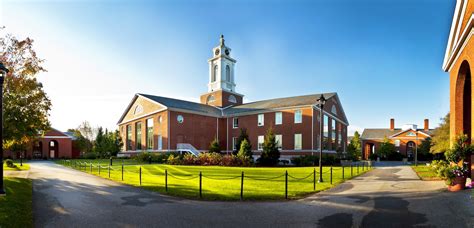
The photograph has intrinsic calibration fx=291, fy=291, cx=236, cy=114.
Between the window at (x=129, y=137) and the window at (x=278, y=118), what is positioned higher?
the window at (x=278, y=118)

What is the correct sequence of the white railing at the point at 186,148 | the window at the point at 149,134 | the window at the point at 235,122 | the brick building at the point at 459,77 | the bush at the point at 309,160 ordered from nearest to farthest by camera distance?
1. the brick building at the point at 459,77
2. the bush at the point at 309,160
3. the white railing at the point at 186,148
4. the window at the point at 149,134
5. the window at the point at 235,122

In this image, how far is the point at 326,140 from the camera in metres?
37.8

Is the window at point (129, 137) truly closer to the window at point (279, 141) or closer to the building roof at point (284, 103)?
the building roof at point (284, 103)

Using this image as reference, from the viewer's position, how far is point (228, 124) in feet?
140

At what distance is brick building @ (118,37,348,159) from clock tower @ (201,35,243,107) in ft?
4.21

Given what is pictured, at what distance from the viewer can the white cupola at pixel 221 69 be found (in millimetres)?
50406

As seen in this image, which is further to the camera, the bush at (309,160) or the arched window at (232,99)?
the arched window at (232,99)

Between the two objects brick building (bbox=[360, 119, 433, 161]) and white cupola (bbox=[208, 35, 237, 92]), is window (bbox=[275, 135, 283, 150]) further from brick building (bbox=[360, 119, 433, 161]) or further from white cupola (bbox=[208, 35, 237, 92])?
Result: brick building (bbox=[360, 119, 433, 161])

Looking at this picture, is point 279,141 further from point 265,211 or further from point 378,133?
point 378,133

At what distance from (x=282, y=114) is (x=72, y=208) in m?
30.1

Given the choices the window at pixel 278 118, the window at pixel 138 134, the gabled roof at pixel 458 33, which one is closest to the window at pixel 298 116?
the window at pixel 278 118

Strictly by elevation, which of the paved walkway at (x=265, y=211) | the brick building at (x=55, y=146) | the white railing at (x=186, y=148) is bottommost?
the brick building at (x=55, y=146)

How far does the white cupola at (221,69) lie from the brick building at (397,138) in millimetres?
36371

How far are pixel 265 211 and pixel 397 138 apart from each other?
6676cm
